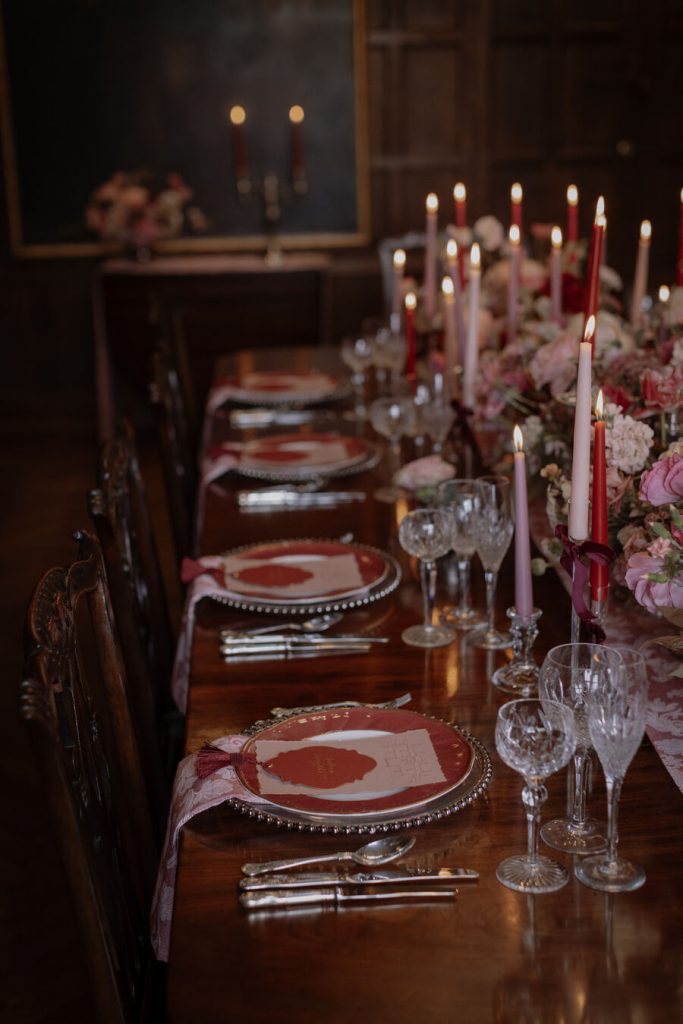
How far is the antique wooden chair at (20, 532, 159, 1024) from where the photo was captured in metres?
1.22

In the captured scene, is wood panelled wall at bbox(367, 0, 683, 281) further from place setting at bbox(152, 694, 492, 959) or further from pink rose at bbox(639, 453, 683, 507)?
place setting at bbox(152, 694, 492, 959)

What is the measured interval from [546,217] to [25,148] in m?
2.55

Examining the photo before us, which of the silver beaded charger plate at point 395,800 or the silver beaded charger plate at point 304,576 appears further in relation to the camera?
the silver beaded charger plate at point 304,576

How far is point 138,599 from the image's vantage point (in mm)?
2053

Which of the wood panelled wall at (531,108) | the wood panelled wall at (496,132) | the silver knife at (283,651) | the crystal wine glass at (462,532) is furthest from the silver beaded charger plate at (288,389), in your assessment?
the wood panelled wall at (531,108)

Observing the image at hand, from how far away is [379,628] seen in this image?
1861 mm

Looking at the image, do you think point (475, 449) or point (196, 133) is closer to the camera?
point (475, 449)

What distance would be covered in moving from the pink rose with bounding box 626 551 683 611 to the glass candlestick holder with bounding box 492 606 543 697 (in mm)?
129

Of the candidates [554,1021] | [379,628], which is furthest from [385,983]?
[379,628]

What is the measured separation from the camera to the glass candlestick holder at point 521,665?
5.22ft

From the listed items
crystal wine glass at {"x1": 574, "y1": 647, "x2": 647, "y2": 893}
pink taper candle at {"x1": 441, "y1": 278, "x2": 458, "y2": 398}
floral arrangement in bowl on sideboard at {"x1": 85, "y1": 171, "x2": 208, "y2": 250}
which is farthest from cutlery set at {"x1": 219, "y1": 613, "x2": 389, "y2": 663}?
floral arrangement in bowl on sideboard at {"x1": 85, "y1": 171, "x2": 208, "y2": 250}

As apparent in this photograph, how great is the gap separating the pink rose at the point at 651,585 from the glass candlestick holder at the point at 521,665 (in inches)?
5.1

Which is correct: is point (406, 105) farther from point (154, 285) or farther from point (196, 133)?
point (154, 285)

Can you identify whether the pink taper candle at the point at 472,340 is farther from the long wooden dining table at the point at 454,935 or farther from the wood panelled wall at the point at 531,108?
the wood panelled wall at the point at 531,108
